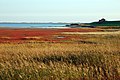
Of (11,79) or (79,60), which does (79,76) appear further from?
(79,60)

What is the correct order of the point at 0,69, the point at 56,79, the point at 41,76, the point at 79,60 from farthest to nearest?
the point at 79,60, the point at 0,69, the point at 41,76, the point at 56,79

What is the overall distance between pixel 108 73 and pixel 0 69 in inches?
163

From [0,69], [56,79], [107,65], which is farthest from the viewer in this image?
[107,65]

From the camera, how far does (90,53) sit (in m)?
18.5

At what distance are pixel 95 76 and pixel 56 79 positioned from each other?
1599mm

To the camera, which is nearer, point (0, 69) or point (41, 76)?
point (41, 76)

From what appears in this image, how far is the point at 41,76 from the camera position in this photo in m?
12.2

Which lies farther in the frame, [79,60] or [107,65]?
[79,60]

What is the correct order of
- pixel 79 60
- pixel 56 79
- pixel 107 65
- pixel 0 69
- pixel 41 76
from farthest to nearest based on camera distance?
pixel 79 60 < pixel 107 65 < pixel 0 69 < pixel 41 76 < pixel 56 79

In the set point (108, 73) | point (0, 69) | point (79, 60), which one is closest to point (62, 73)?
point (108, 73)

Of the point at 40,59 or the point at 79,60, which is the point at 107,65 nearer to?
the point at 79,60

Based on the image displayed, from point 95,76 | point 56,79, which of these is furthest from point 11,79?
point 95,76

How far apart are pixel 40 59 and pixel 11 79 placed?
604cm

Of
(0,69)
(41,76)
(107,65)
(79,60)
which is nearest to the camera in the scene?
(41,76)
